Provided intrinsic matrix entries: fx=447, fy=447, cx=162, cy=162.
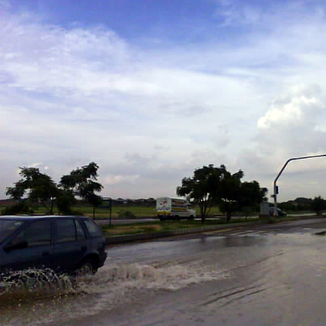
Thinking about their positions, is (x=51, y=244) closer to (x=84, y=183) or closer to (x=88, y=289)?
(x=88, y=289)

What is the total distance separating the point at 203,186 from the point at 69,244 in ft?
96.9

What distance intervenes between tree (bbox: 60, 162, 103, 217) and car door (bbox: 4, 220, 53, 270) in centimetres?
1282

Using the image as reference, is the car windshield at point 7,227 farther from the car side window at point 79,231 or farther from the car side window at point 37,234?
the car side window at point 79,231

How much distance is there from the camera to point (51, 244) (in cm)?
855

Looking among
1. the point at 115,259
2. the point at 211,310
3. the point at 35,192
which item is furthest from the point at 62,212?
the point at 211,310

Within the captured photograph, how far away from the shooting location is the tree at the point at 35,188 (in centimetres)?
1895

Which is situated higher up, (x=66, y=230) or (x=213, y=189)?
(x=213, y=189)

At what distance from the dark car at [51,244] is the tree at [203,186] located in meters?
28.4

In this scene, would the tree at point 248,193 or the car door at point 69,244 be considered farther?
the tree at point 248,193

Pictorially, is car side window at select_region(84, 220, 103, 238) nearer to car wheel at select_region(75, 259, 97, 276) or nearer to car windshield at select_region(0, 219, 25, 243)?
car wheel at select_region(75, 259, 97, 276)

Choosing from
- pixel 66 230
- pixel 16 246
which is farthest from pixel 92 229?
pixel 16 246

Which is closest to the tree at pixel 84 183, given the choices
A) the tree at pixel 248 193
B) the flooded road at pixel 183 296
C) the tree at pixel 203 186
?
the flooded road at pixel 183 296

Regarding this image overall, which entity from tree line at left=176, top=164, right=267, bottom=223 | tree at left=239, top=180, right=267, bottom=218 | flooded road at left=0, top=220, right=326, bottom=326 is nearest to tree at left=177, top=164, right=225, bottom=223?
tree line at left=176, top=164, right=267, bottom=223

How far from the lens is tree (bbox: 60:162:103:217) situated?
21.5m
